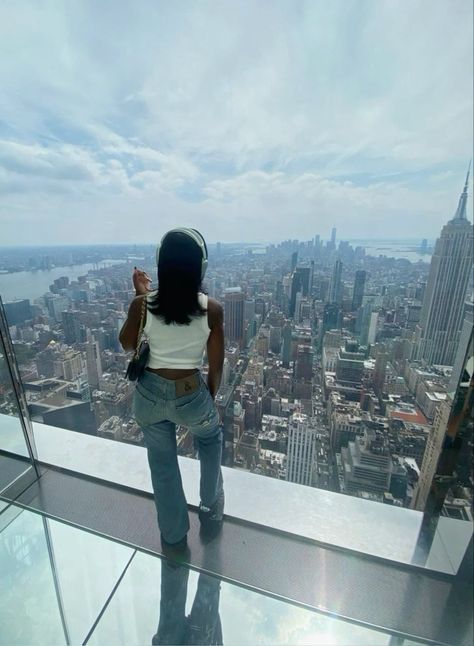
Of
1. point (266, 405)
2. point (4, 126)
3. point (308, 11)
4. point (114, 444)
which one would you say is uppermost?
point (308, 11)

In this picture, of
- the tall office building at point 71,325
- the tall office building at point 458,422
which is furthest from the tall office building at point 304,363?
the tall office building at point 71,325

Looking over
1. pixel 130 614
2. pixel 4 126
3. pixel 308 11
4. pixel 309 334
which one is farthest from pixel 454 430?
pixel 4 126

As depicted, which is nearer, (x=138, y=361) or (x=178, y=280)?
(x=178, y=280)

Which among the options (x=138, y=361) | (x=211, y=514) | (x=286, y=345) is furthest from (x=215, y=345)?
(x=211, y=514)

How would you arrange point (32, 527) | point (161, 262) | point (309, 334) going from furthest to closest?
point (309, 334) < point (32, 527) < point (161, 262)

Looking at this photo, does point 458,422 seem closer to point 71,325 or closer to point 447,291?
point 447,291

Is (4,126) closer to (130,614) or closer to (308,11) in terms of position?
(308,11)
